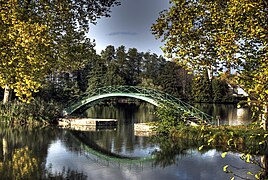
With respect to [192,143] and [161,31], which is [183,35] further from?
[192,143]

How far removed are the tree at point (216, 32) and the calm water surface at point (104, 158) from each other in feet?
13.1

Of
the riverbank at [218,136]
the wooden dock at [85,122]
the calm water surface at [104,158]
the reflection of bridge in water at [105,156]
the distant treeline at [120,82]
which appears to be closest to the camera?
the calm water surface at [104,158]

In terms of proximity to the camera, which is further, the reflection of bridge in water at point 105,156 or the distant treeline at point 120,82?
the distant treeline at point 120,82

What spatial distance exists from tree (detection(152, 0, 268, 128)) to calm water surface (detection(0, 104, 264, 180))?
399 cm

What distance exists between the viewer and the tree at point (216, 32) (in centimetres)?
653

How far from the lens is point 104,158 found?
13.2 metres

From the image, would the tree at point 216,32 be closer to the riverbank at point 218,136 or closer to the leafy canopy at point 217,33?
the leafy canopy at point 217,33

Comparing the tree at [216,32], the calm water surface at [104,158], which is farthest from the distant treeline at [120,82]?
the tree at [216,32]

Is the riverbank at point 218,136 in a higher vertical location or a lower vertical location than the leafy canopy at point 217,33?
lower

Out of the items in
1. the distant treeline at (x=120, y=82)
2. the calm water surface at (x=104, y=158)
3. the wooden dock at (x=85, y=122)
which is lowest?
the calm water surface at (x=104, y=158)

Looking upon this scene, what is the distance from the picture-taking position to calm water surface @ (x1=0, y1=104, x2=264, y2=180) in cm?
1048

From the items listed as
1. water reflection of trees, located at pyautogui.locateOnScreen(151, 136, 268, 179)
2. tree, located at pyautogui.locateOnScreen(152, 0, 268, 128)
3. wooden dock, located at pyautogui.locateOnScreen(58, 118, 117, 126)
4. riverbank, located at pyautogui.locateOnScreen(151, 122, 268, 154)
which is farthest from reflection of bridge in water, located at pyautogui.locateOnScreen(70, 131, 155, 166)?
wooden dock, located at pyautogui.locateOnScreen(58, 118, 117, 126)

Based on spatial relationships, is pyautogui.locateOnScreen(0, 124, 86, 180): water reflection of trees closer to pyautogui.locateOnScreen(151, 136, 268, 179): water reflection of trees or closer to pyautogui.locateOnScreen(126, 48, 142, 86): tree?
pyautogui.locateOnScreen(151, 136, 268, 179): water reflection of trees

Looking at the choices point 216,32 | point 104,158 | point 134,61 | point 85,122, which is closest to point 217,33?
point 216,32
